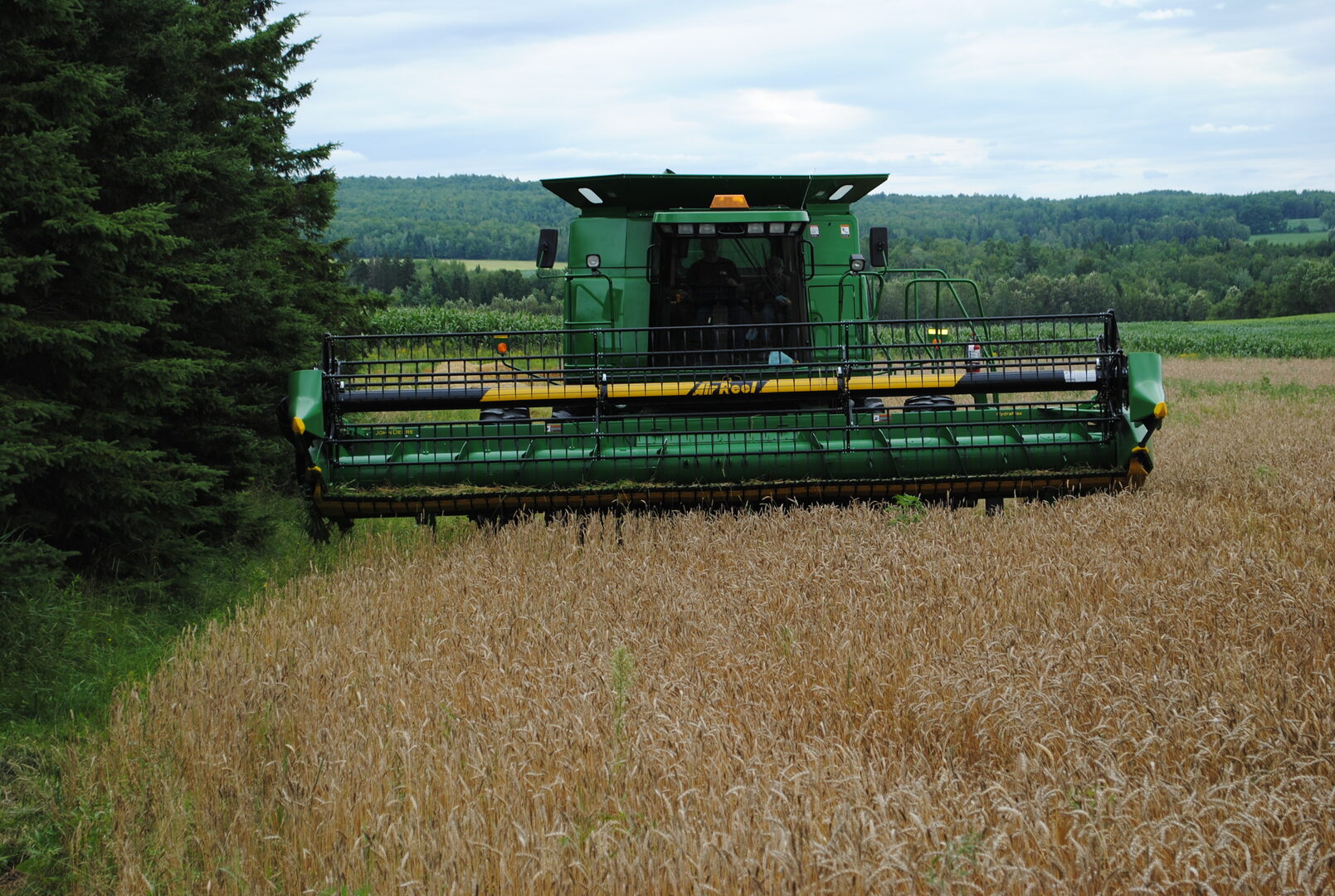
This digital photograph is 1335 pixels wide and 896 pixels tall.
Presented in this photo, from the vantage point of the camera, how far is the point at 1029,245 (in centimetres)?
7644

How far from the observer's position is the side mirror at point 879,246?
30.9 ft

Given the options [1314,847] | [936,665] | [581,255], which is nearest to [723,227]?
[581,255]

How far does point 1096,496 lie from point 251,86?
29.4 ft

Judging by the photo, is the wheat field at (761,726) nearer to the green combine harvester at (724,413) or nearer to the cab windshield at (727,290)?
the green combine harvester at (724,413)

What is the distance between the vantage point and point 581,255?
9.76 metres

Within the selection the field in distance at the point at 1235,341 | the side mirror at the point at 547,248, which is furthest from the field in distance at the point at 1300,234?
the side mirror at the point at 547,248

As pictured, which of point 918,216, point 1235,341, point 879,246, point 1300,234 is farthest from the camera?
point 1300,234

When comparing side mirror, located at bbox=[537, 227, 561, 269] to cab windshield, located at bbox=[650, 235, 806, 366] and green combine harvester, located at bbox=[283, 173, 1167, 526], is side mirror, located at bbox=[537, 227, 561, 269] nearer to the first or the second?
green combine harvester, located at bbox=[283, 173, 1167, 526]

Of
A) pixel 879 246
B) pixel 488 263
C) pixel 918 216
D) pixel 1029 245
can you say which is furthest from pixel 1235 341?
pixel 918 216

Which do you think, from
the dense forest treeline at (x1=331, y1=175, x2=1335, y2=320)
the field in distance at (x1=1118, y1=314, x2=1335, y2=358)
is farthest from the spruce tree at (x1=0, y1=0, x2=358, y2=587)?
the field in distance at (x1=1118, y1=314, x2=1335, y2=358)

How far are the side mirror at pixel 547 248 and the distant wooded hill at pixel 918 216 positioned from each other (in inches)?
2923

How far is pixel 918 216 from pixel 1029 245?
1537 inches

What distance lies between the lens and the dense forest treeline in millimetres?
56906

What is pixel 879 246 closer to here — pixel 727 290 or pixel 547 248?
pixel 727 290
